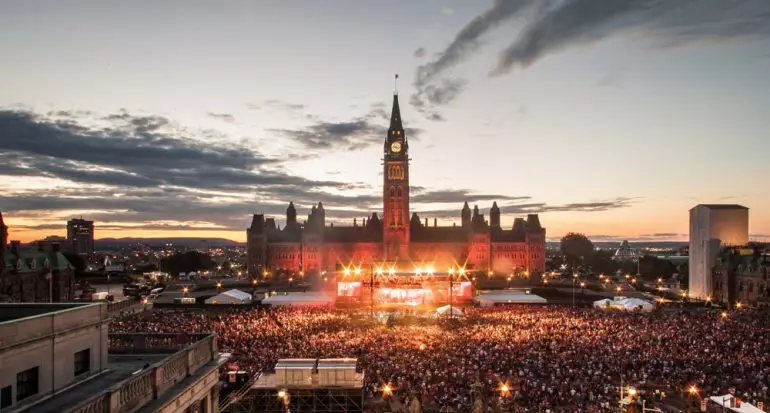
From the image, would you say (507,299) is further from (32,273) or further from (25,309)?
(25,309)

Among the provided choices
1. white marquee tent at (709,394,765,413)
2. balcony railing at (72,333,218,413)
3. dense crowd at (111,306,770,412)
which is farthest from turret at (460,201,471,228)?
balcony railing at (72,333,218,413)

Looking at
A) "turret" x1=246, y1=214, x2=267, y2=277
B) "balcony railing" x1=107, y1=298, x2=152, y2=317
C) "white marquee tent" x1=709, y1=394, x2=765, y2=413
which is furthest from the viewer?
"turret" x1=246, y1=214, x2=267, y2=277

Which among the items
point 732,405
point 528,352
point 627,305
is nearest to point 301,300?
point 627,305

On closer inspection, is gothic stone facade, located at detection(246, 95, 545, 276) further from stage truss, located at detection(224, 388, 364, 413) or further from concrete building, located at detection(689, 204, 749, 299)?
stage truss, located at detection(224, 388, 364, 413)

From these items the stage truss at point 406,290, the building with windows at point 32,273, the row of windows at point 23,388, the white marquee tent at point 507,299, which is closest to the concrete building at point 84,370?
the row of windows at point 23,388

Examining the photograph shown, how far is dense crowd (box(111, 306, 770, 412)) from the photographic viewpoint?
29734 mm

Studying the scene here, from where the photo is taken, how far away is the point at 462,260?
143875mm

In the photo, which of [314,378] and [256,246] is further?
[256,246]

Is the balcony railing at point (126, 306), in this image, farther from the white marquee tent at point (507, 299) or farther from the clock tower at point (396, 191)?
the clock tower at point (396, 191)

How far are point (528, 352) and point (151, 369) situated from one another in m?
30.9

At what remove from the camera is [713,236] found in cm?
9219

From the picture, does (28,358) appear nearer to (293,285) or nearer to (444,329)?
(444,329)

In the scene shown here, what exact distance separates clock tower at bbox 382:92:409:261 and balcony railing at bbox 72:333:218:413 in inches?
4735

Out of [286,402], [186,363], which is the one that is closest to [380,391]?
[286,402]
